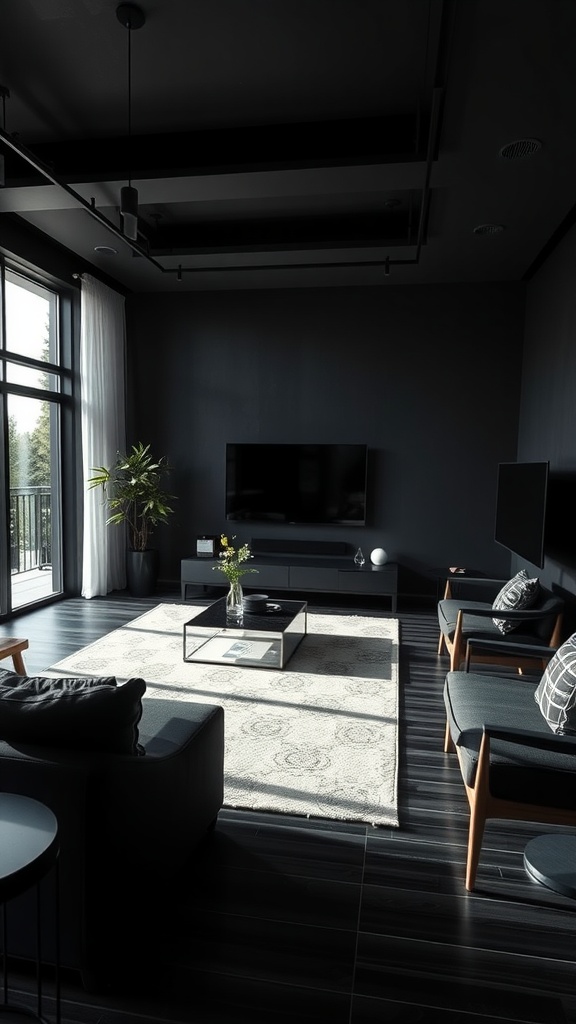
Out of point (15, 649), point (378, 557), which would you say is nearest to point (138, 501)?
point (378, 557)

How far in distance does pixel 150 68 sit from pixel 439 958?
4078 millimetres

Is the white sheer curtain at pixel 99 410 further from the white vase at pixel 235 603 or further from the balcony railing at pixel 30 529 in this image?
the white vase at pixel 235 603

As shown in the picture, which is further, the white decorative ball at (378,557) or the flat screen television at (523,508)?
the white decorative ball at (378,557)

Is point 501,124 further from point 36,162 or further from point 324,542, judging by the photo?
point 324,542

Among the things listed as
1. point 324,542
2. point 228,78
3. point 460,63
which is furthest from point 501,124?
point 324,542

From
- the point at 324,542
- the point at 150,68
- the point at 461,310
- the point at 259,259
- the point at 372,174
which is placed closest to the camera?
the point at 150,68

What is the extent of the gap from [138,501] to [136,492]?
0.17 metres

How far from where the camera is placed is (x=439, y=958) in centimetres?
175

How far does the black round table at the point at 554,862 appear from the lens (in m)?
1.89

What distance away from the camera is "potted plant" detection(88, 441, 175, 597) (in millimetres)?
6309

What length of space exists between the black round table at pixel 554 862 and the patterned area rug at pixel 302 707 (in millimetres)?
528

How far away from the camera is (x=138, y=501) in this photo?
6.48 meters

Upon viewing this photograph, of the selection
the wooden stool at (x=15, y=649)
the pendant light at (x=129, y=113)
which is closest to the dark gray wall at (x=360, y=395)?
the pendant light at (x=129, y=113)

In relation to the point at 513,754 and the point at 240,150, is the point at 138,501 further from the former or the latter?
the point at 513,754
